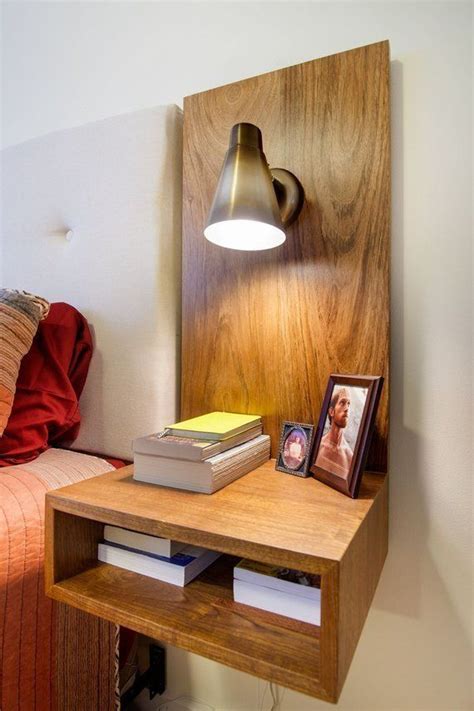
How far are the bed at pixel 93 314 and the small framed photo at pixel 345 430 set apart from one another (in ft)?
1.35

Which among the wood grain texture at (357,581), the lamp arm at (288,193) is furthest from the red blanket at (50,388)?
the wood grain texture at (357,581)

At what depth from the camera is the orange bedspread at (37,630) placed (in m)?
0.65

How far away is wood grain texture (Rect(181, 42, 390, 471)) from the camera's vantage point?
78 cm

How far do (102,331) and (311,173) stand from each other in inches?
24.8

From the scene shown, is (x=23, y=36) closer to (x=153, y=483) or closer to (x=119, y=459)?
(x=119, y=459)

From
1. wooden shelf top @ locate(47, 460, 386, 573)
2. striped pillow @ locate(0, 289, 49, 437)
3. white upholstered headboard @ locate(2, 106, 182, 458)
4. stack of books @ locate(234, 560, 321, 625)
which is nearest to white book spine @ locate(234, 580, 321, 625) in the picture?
stack of books @ locate(234, 560, 321, 625)

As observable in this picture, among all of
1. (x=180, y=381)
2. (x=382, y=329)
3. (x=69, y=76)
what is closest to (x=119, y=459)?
(x=180, y=381)

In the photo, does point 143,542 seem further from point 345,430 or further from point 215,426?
point 345,430

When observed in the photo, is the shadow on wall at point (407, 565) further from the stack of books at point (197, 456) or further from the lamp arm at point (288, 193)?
the stack of books at point (197, 456)

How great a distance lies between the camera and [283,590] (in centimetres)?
59

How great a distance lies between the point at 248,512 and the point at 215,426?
20cm

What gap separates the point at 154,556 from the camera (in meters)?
0.69

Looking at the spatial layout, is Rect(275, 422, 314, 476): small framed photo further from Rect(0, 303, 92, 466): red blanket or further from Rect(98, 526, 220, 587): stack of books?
Rect(0, 303, 92, 466): red blanket

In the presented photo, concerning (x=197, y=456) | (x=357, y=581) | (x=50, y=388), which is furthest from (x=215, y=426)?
(x=50, y=388)
